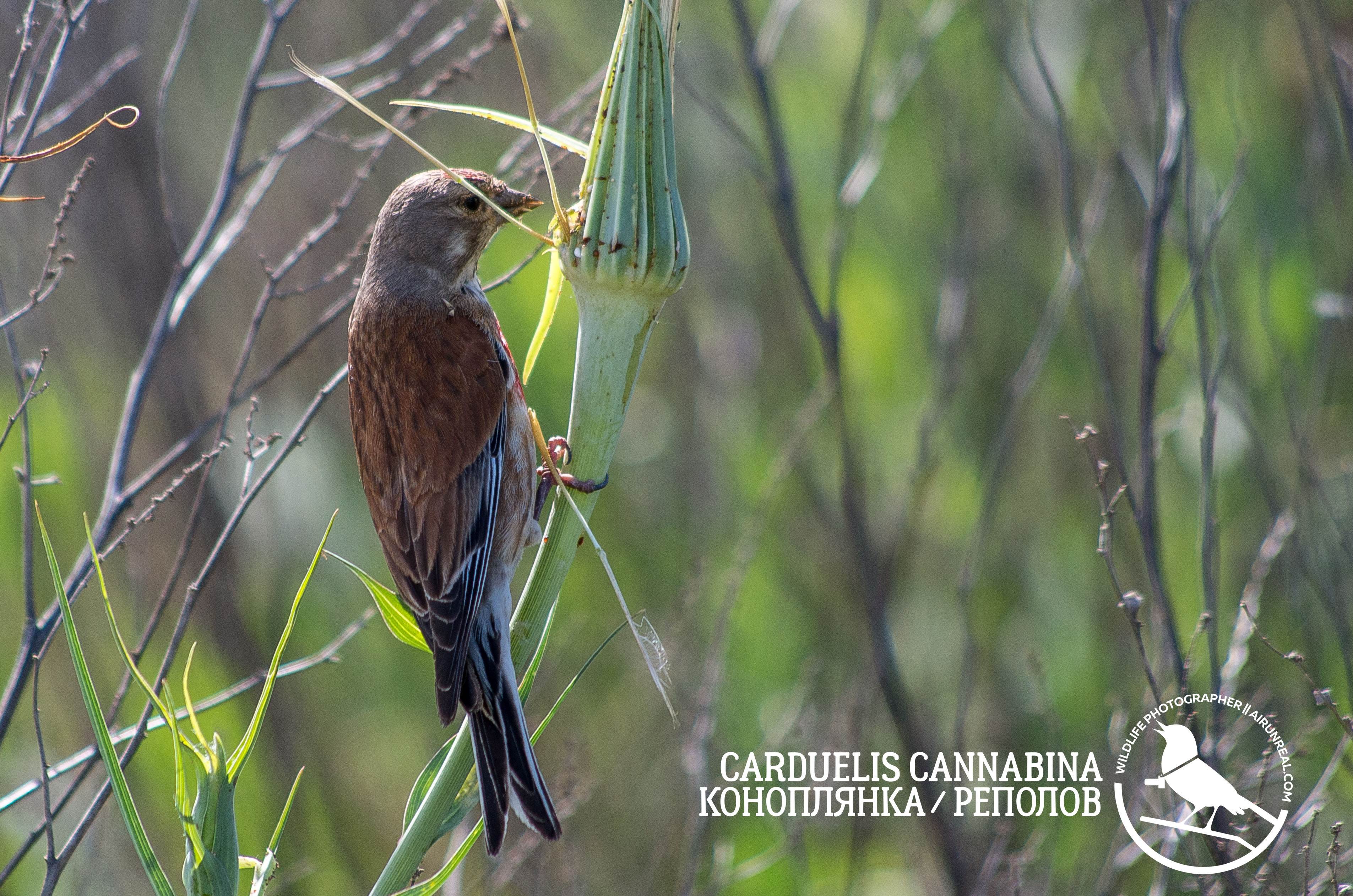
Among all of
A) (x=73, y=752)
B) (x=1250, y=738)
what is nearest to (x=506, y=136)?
(x=73, y=752)

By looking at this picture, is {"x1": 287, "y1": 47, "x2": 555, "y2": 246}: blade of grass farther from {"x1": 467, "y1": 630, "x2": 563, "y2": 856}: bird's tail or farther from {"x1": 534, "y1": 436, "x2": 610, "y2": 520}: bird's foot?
{"x1": 467, "y1": 630, "x2": 563, "y2": 856}: bird's tail

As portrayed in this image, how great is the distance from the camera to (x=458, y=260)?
246 cm

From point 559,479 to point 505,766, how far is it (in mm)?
476

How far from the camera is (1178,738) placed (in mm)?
2225

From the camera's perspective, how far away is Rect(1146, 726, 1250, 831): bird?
6.54 ft

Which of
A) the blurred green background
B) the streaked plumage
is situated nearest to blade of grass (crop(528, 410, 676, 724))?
the streaked plumage

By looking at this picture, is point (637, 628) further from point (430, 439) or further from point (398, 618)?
point (430, 439)

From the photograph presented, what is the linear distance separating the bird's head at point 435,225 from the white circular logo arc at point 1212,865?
1808 mm

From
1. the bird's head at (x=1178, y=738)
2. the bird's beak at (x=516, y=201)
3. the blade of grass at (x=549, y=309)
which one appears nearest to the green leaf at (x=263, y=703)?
the blade of grass at (x=549, y=309)

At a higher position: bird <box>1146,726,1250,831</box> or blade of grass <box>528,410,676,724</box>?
blade of grass <box>528,410,676,724</box>

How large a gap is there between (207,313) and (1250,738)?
4639 mm

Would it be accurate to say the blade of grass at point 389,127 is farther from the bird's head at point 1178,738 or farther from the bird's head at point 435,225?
the bird's head at point 1178,738

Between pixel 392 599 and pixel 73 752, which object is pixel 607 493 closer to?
pixel 73 752

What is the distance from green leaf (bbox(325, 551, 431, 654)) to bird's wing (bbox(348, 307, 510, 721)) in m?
0.27
